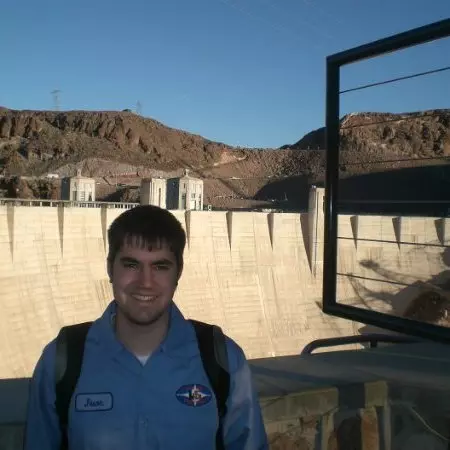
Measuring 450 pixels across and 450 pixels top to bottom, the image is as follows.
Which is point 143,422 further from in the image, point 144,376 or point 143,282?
point 143,282

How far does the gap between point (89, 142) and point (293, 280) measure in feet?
92.7

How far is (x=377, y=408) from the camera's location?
1.24 m

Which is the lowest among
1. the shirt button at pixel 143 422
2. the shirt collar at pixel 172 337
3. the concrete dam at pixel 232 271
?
the concrete dam at pixel 232 271

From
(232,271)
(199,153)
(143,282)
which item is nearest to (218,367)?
(143,282)

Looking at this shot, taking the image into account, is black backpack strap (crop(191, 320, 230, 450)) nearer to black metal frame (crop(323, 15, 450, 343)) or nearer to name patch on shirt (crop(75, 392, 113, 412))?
name patch on shirt (crop(75, 392, 113, 412))

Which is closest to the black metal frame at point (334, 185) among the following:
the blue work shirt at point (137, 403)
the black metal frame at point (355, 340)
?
the black metal frame at point (355, 340)

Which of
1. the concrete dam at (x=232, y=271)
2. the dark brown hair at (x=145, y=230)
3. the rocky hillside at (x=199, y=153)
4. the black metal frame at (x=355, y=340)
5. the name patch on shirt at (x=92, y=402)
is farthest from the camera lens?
the rocky hillside at (x=199, y=153)

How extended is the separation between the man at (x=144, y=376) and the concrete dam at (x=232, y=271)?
6042mm

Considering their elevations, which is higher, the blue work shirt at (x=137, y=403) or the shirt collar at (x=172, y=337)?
the shirt collar at (x=172, y=337)

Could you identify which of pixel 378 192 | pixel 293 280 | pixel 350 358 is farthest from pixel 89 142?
pixel 350 358

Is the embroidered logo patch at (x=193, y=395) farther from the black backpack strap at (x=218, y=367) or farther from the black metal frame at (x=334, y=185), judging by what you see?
the black metal frame at (x=334, y=185)

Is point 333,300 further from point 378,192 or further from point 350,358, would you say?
point 378,192

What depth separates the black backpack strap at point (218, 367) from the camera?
0.82m

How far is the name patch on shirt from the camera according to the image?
0.77m
